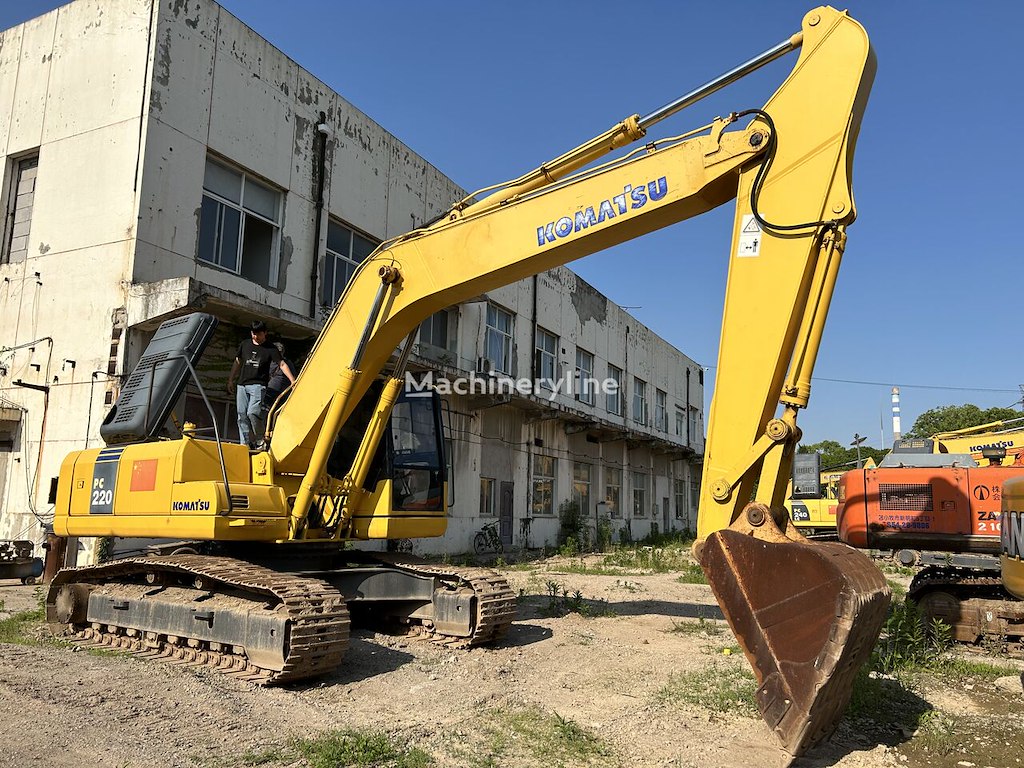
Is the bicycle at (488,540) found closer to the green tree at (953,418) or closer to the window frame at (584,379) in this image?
the window frame at (584,379)

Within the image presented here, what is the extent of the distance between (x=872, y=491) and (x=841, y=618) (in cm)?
563

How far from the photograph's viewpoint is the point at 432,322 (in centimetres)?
1883

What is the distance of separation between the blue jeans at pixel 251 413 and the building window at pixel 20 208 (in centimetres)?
726

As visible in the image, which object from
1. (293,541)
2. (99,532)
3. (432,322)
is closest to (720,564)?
(293,541)

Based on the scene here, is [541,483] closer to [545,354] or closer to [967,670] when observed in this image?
[545,354]

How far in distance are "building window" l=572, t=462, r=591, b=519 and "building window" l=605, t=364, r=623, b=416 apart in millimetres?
3903

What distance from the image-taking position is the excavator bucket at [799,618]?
12.8 feet

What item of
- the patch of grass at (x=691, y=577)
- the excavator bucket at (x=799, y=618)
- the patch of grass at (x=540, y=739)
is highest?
the excavator bucket at (x=799, y=618)

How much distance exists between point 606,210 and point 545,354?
18121mm

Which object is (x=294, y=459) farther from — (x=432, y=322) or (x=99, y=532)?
(x=432, y=322)

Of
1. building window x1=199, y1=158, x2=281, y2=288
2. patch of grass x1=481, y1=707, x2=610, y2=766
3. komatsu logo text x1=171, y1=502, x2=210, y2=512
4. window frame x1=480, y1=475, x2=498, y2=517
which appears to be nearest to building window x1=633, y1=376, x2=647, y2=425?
window frame x1=480, y1=475, x2=498, y2=517

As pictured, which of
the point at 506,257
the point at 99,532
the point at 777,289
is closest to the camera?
the point at 777,289

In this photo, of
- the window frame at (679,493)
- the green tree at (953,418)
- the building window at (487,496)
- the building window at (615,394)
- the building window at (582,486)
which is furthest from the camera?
the green tree at (953,418)

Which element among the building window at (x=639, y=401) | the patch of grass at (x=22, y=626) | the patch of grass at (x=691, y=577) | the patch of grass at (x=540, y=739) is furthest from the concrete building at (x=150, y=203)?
the building window at (x=639, y=401)
